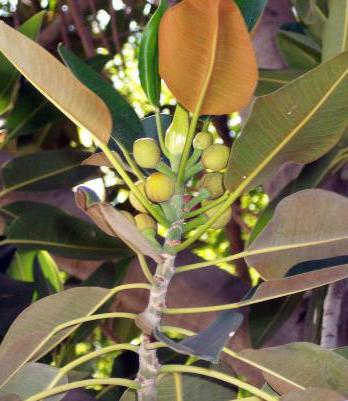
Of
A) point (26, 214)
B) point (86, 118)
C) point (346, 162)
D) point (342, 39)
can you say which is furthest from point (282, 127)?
point (26, 214)

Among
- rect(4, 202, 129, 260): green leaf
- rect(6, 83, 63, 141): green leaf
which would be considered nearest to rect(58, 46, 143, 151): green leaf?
rect(4, 202, 129, 260): green leaf

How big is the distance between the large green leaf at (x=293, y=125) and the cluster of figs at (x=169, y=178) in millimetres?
29

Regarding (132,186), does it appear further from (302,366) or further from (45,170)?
(45,170)

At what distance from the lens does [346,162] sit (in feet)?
4.19

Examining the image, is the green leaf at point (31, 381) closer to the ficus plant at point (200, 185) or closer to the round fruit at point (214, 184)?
the ficus plant at point (200, 185)

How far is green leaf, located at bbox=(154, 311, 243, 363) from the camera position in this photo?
0.59 m

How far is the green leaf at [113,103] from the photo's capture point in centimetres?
80

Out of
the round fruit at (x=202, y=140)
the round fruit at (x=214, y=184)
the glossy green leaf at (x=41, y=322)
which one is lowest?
the glossy green leaf at (x=41, y=322)

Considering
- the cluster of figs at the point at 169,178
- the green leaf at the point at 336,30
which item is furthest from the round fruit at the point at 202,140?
the green leaf at the point at 336,30

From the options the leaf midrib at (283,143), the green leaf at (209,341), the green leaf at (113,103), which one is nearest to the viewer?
the green leaf at (209,341)

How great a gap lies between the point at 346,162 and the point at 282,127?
58cm

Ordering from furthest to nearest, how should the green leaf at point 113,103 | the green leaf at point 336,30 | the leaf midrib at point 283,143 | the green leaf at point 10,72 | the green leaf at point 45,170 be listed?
1. the green leaf at point 45,170
2. the green leaf at point 10,72
3. the green leaf at point 336,30
4. the green leaf at point 113,103
5. the leaf midrib at point 283,143

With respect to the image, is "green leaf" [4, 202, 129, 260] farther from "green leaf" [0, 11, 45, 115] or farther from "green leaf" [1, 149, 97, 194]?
"green leaf" [0, 11, 45, 115]

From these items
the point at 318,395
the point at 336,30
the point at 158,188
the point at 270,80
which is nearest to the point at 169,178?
the point at 158,188
